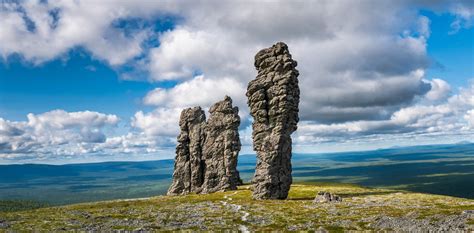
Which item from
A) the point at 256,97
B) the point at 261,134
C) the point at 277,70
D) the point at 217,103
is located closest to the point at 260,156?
the point at 261,134

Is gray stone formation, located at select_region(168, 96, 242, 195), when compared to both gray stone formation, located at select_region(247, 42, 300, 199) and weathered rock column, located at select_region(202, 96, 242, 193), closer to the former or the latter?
weathered rock column, located at select_region(202, 96, 242, 193)

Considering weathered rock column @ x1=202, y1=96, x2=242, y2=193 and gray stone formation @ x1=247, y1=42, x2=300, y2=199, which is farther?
weathered rock column @ x1=202, y1=96, x2=242, y2=193

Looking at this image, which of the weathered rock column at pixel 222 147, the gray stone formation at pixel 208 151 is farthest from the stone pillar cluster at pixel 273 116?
the gray stone formation at pixel 208 151

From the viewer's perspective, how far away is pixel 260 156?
115188 millimetres

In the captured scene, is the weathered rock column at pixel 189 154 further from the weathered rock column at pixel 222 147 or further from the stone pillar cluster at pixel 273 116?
the stone pillar cluster at pixel 273 116

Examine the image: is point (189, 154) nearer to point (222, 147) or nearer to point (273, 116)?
point (222, 147)

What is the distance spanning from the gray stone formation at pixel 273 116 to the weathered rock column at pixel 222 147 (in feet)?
113

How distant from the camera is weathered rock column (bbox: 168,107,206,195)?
528 feet

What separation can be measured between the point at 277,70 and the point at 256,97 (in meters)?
10.6

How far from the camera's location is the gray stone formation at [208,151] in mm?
152125

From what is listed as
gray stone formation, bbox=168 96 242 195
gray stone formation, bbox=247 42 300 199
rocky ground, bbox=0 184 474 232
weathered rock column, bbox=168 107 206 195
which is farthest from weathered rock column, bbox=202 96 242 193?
rocky ground, bbox=0 184 474 232

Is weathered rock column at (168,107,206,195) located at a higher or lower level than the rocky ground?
higher

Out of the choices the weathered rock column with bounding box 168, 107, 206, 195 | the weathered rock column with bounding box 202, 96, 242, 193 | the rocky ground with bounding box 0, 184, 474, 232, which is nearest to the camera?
the rocky ground with bounding box 0, 184, 474, 232

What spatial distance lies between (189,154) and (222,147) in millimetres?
20030
